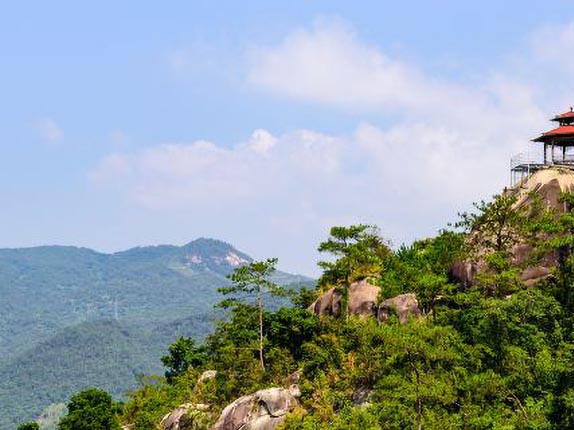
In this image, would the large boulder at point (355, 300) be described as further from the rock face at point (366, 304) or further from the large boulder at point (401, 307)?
the large boulder at point (401, 307)

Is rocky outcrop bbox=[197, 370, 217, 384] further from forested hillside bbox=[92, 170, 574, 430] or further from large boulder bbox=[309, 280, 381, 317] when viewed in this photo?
large boulder bbox=[309, 280, 381, 317]

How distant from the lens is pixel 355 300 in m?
52.5

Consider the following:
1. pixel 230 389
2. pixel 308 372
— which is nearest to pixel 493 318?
pixel 308 372

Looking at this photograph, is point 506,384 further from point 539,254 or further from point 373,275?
point 373,275

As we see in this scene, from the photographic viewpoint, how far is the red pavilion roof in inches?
2192

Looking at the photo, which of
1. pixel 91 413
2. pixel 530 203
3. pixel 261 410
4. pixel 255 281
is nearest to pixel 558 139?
pixel 530 203

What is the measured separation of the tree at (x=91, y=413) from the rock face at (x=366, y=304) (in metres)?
22.4

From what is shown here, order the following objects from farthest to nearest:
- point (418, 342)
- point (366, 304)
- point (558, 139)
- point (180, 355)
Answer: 1. point (180, 355)
2. point (558, 139)
3. point (366, 304)
4. point (418, 342)

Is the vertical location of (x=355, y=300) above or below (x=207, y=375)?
above

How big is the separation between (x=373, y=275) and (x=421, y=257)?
415 cm

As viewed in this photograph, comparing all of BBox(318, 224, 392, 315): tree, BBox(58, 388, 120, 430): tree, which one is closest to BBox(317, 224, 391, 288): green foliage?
BBox(318, 224, 392, 315): tree

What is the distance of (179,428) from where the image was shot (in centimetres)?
5300

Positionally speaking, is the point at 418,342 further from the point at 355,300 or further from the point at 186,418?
the point at 186,418

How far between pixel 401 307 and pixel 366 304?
3739 mm
